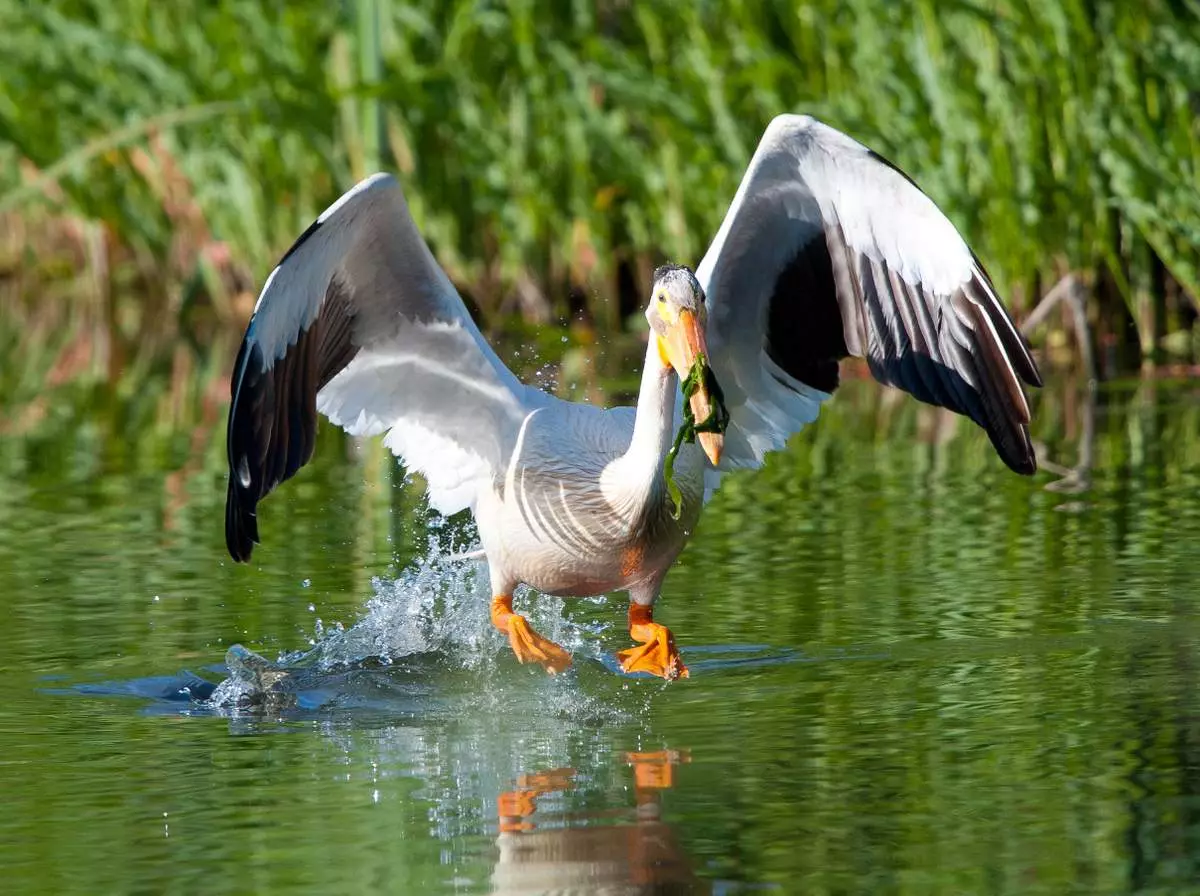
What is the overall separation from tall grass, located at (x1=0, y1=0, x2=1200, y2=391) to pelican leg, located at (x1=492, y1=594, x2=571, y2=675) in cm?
467

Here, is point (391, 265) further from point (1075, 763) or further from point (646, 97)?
point (646, 97)

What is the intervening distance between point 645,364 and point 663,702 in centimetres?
108

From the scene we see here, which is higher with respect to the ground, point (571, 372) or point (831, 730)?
point (571, 372)

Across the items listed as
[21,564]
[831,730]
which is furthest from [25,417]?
[831,730]

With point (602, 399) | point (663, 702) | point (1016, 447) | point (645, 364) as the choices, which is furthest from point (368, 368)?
point (602, 399)

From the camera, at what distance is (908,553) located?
7410 mm

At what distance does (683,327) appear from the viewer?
5.99 m

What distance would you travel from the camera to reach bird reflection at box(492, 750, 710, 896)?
13.2 ft

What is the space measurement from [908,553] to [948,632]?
1.23 metres

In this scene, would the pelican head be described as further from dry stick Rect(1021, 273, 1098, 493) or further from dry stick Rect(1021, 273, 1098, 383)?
dry stick Rect(1021, 273, 1098, 383)

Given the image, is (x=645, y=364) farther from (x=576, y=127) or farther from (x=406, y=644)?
(x=576, y=127)

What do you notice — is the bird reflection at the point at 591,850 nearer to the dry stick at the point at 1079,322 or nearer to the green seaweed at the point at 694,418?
the green seaweed at the point at 694,418

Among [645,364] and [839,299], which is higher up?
[839,299]

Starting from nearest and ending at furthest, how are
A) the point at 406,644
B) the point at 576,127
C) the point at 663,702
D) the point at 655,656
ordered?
the point at 663,702, the point at 655,656, the point at 406,644, the point at 576,127
